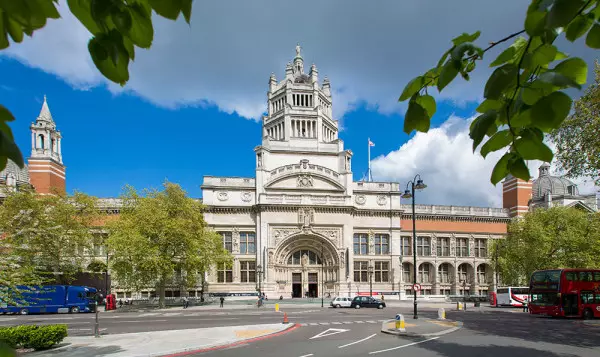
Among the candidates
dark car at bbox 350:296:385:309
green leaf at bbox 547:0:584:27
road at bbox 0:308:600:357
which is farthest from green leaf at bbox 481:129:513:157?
dark car at bbox 350:296:385:309

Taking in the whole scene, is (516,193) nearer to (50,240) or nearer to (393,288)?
(393,288)

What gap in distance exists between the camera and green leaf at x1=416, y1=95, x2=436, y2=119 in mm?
2511

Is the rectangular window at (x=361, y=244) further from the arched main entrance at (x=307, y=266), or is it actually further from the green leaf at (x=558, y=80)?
the green leaf at (x=558, y=80)

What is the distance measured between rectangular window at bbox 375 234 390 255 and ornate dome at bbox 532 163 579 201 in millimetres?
28309

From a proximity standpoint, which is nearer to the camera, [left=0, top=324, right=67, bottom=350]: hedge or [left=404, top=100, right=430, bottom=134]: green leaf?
[left=404, top=100, right=430, bottom=134]: green leaf

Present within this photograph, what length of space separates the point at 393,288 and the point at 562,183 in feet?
117

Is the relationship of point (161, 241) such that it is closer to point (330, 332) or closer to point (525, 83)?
point (330, 332)

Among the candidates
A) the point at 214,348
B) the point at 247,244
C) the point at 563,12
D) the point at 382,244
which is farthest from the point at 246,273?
the point at 563,12

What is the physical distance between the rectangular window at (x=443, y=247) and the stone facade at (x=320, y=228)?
129 mm

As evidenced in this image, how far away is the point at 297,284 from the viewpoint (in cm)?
4988

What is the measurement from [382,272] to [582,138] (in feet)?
110

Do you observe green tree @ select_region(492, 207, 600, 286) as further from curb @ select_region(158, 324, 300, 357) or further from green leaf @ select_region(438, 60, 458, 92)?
green leaf @ select_region(438, 60, 458, 92)

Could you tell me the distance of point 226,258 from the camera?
40.0 metres

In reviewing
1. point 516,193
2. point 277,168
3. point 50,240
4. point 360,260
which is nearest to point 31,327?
point 50,240
